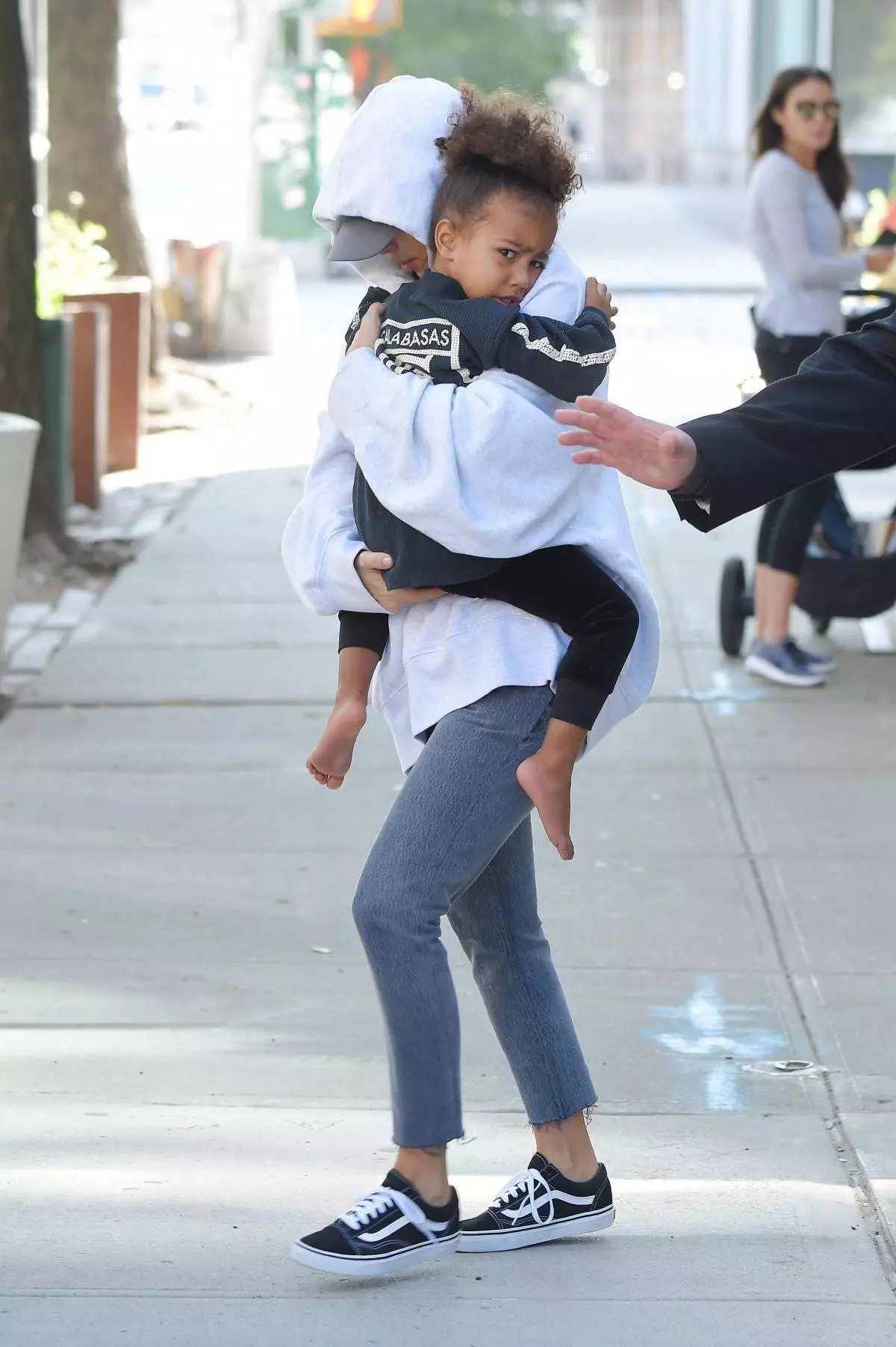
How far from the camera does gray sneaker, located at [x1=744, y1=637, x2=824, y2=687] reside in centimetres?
714

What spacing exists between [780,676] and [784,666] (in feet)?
0.14

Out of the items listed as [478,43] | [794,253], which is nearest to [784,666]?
[794,253]

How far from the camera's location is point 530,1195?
3.18m

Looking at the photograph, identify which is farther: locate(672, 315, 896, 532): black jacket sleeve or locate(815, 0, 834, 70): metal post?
locate(815, 0, 834, 70): metal post

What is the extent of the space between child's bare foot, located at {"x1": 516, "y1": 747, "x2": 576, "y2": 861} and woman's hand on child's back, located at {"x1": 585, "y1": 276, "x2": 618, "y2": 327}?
669 mm

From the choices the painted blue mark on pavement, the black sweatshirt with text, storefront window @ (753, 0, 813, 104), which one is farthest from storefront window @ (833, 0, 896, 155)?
the black sweatshirt with text

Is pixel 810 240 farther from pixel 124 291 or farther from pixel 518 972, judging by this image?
pixel 124 291

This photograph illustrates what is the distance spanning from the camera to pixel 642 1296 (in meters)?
3.05

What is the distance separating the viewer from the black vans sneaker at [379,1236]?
9.84 ft

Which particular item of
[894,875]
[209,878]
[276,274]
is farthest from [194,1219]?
[276,274]

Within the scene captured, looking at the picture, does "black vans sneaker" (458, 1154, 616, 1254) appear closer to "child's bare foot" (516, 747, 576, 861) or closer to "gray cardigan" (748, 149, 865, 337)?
"child's bare foot" (516, 747, 576, 861)

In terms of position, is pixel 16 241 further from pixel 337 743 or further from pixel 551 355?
pixel 551 355

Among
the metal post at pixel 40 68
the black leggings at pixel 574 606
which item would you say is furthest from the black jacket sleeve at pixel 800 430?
the metal post at pixel 40 68

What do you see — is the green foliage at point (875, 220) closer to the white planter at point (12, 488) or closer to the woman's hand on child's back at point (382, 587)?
the white planter at point (12, 488)
